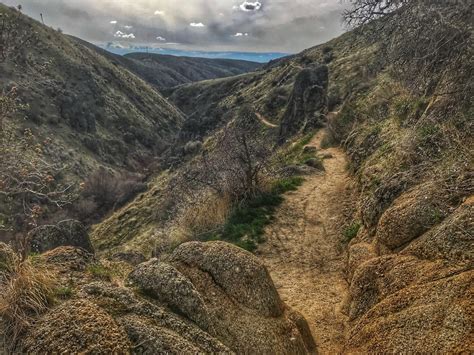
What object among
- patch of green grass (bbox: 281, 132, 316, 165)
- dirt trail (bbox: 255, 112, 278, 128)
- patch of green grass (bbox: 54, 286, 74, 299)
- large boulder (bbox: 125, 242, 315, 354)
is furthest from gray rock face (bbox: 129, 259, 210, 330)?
dirt trail (bbox: 255, 112, 278, 128)

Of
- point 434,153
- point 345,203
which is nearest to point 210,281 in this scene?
point 434,153

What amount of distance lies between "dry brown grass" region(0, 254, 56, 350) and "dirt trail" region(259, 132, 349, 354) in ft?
19.2

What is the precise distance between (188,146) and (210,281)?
6942 centimetres

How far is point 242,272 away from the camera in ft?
26.5

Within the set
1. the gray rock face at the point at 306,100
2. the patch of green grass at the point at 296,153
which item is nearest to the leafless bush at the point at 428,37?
the patch of green grass at the point at 296,153

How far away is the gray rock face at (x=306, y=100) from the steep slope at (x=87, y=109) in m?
45.3

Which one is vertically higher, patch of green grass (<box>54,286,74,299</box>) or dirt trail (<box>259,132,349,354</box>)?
patch of green grass (<box>54,286,74,299</box>)

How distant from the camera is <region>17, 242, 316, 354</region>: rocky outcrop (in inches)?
198

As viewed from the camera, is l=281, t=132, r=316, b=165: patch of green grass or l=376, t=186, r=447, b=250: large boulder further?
l=281, t=132, r=316, b=165: patch of green grass

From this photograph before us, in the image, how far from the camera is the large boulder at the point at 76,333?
4.80 metres

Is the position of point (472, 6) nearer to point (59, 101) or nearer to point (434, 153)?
point (434, 153)

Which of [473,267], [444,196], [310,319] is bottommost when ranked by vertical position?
[310,319]

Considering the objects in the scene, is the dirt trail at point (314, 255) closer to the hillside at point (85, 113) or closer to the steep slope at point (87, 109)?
the hillside at point (85, 113)

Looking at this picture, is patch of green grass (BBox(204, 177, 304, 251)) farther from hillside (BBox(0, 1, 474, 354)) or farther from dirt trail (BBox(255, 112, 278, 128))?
dirt trail (BBox(255, 112, 278, 128))
